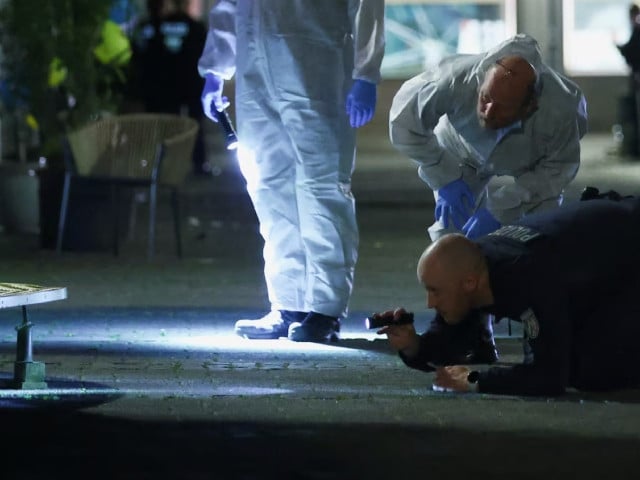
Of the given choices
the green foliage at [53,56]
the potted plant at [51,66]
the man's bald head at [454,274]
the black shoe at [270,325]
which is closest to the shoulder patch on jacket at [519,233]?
the man's bald head at [454,274]

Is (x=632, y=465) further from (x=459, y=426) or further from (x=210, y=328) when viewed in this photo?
(x=210, y=328)

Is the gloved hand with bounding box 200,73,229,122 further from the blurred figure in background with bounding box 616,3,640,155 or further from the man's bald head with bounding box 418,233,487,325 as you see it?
the blurred figure in background with bounding box 616,3,640,155

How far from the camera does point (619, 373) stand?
6.70 meters

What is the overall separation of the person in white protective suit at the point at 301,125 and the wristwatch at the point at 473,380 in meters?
1.69

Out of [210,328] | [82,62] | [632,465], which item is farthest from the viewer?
[82,62]

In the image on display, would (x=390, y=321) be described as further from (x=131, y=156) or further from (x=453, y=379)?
(x=131, y=156)

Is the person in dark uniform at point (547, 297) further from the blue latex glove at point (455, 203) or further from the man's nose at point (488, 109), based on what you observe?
the blue latex glove at point (455, 203)

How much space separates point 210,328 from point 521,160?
6.33ft

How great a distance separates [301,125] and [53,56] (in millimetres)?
5355

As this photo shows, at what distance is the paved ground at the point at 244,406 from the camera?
18.2ft

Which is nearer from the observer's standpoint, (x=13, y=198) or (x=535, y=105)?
(x=535, y=105)

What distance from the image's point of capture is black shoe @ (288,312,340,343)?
8273mm

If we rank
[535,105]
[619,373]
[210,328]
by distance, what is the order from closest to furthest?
[619,373], [535,105], [210,328]

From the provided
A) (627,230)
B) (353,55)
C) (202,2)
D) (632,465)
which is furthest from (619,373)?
(202,2)
